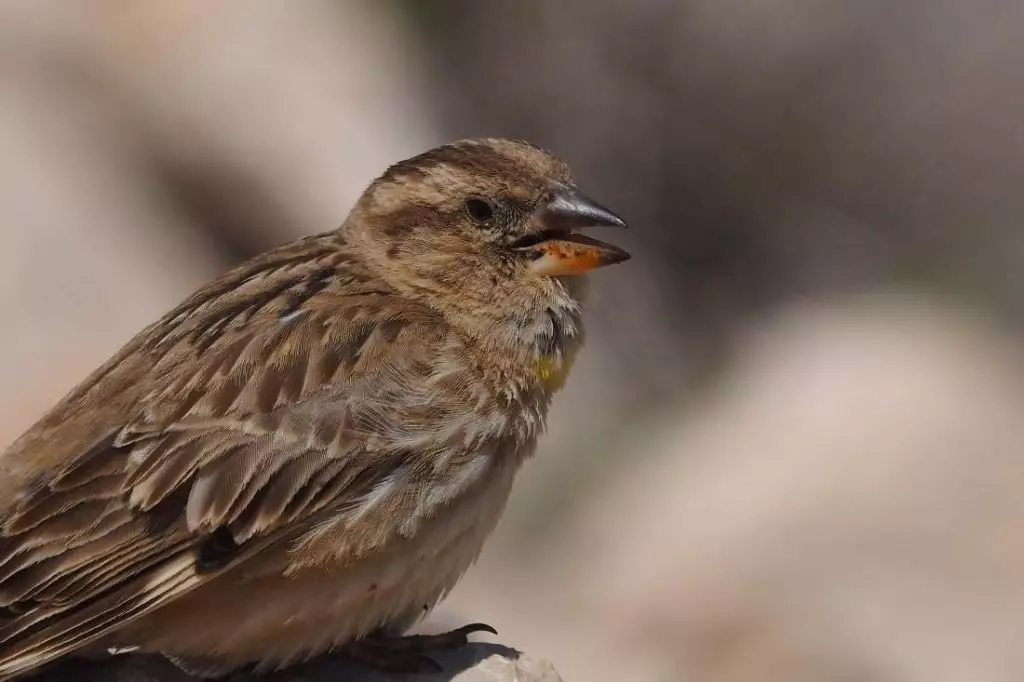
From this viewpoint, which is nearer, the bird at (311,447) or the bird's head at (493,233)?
the bird at (311,447)

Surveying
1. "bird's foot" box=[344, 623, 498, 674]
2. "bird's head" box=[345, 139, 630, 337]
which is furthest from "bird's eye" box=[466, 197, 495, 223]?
"bird's foot" box=[344, 623, 498, 674]

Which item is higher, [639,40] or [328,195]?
[639,40]

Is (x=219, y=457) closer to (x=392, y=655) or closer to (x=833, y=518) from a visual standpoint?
(x=392, y=655)

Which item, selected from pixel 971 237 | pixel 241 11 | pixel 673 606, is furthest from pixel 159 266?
pixel 971 237

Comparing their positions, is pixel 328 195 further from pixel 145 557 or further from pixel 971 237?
pixel 145 557

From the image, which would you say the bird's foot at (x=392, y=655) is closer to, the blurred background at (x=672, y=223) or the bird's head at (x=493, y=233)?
the bird's head at (x=493, y=233)

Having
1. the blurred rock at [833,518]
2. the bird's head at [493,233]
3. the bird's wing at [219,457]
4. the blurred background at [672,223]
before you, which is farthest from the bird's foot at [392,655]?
the blurred background at [672,223]

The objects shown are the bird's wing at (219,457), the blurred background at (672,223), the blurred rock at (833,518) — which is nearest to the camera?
the bird's wing at (219,457)

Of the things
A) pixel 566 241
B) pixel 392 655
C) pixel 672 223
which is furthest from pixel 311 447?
pixel 672 223
